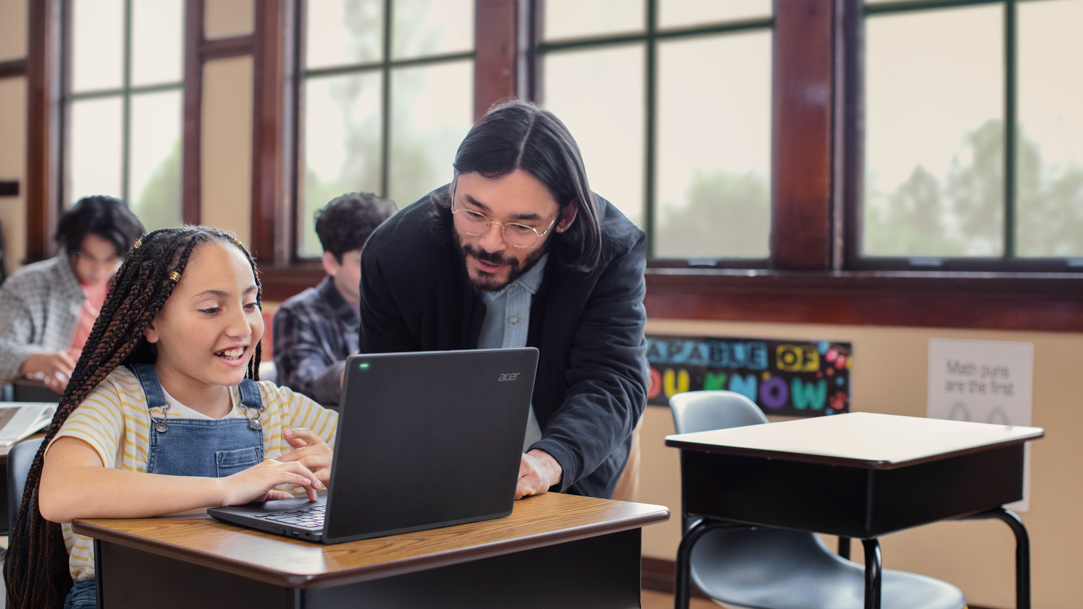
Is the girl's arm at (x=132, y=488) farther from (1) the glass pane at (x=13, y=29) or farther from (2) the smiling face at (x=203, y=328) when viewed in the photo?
(1) the glass pane at (x=13, y=29)

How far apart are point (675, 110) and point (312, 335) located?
147 centimetres

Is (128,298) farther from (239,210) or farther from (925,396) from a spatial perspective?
(239,210)

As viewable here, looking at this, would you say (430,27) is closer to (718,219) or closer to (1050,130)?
(718,219)

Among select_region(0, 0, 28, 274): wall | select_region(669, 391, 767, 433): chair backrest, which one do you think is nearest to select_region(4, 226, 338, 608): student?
select_region(669, 391, 767, 433): chair backrest

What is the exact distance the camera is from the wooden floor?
125 inches

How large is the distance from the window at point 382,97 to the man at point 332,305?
0.96 m

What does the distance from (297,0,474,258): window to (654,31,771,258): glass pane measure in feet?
2.80

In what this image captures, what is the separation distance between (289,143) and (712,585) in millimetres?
2961

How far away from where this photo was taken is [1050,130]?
290cm

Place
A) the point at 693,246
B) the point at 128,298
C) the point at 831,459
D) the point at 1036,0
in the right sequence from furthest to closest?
the point at 693,246, the point at 1036,0, the point at 831,459, the point at 128,298

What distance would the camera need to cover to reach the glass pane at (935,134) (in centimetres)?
297

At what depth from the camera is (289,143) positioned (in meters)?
4.34

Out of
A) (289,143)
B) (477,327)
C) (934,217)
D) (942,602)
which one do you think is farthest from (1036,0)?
(289,143)

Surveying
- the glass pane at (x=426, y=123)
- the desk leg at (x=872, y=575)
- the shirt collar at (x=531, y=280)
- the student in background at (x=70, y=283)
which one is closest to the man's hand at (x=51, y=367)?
the student in background at (x=70, y=283)
